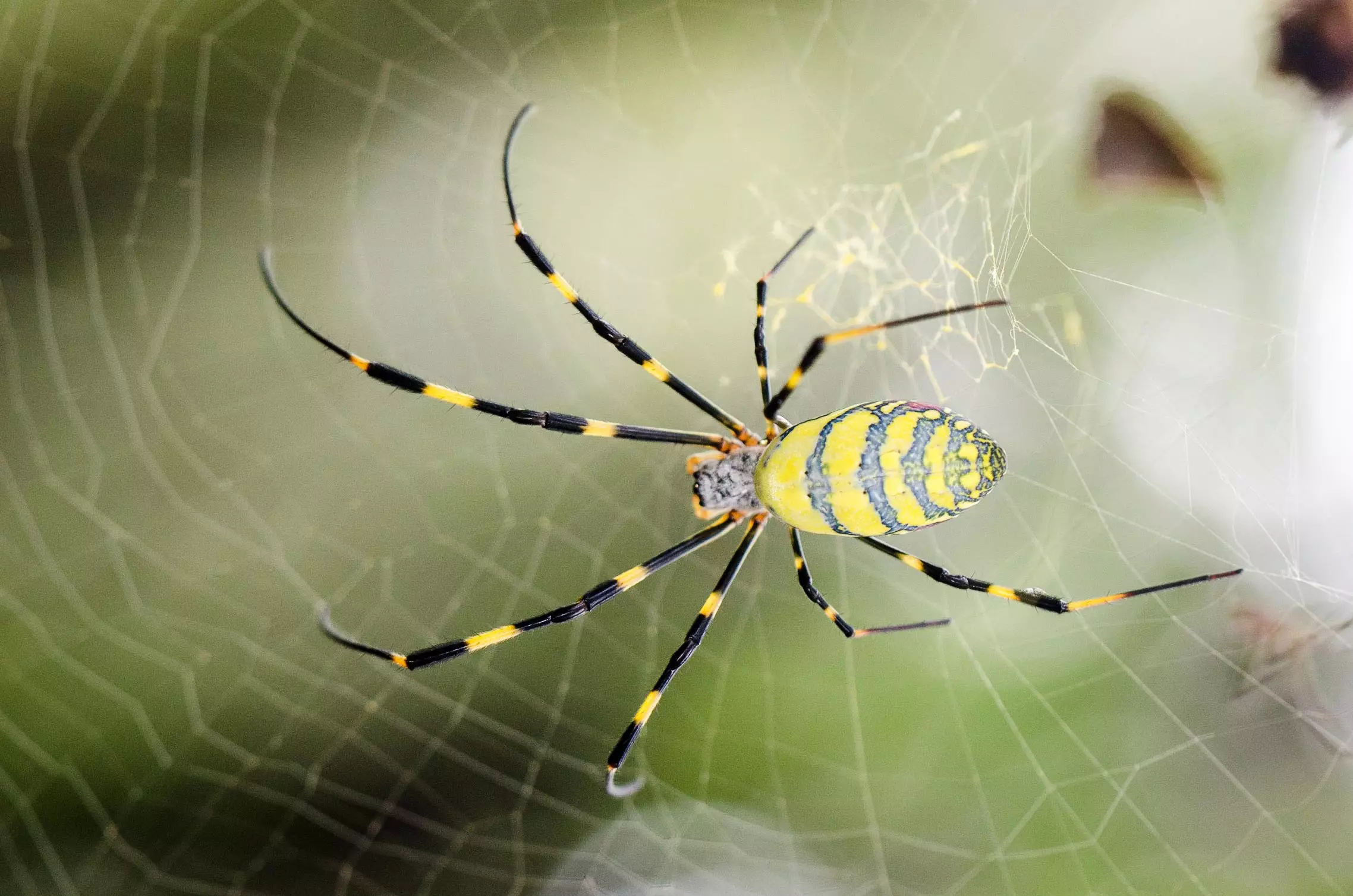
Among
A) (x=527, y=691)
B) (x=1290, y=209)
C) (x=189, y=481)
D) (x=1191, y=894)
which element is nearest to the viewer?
(x=1290, y=209)

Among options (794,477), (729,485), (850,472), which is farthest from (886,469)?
(729,485)

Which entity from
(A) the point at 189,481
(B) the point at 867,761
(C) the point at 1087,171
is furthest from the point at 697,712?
(A) the point at 189,481

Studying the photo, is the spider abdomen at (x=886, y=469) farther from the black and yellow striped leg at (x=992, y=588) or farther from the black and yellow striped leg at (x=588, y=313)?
the black and yellow striped leg at (x=588, y=313)

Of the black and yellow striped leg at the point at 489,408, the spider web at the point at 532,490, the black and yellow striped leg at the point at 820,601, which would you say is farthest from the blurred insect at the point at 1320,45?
the black and yellow striped leg at the point at 489,408

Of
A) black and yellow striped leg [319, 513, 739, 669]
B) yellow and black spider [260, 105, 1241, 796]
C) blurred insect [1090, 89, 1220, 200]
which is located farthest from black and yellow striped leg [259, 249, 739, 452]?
blurred insect [1090, 89, 1220, 200]

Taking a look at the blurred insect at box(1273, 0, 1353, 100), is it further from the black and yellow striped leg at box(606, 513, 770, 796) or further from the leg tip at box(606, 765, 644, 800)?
the leg tip at box(606, 765, 644, 800)

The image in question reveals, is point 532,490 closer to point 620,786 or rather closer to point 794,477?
point 620,786

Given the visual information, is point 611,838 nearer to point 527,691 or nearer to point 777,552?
point 527,691
